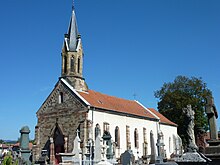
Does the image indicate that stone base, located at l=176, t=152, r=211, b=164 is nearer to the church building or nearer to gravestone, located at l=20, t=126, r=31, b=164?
gravestone, located at l=20, t=126, r=31, b=164

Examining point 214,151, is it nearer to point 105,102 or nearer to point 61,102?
point 61,102

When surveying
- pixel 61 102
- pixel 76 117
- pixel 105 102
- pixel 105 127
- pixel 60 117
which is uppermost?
pixel 105 102

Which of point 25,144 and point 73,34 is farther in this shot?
point 73,34

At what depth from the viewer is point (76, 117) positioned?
105 feet

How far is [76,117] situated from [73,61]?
7982 mm

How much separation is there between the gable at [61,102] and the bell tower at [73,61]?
1.52 m

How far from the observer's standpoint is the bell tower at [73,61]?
1383 inches

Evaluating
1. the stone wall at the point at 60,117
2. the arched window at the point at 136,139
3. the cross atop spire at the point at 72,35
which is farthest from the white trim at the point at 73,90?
the arched window at the point at 136,139

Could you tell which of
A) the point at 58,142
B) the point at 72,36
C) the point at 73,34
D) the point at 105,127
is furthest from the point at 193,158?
the point at 73,34

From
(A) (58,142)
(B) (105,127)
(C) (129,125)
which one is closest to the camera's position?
(B) (105,127)

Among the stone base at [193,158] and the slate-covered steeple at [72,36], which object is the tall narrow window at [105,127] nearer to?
the slate-covered steeple at [72,36]

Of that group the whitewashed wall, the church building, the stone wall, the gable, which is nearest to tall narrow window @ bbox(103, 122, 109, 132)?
the church building

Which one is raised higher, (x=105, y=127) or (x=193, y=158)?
(x=105, y=127)

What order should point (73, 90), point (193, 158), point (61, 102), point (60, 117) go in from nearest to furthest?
point (193, 158)
point (73, 90)
point (60, 117)
point (61, 102)
